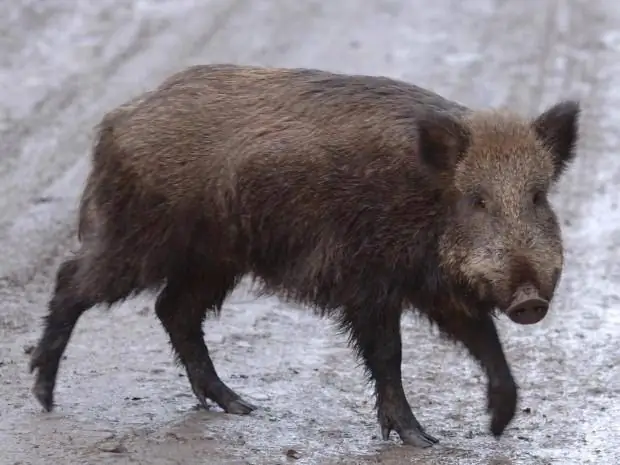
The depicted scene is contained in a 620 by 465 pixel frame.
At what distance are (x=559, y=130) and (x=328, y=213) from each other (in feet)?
3.31

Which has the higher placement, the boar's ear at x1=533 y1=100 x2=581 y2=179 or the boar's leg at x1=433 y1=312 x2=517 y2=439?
the boar's ear at x1=533 y1=100 x2=581 y2=179

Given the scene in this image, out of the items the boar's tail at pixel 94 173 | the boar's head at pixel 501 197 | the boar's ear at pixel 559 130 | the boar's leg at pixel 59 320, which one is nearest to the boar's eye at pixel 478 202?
the boar's head at pixel 501 197

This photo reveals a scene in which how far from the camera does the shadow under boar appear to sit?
18.7 feet

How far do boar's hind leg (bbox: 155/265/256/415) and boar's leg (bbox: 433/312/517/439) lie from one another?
3.73ft

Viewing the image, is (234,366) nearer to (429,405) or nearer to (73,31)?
(429,405)

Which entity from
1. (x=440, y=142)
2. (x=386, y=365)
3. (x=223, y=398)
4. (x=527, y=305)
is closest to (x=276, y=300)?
(x=223, y=398)

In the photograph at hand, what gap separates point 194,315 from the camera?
6.70 meters

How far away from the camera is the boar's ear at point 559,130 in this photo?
5.94 metres

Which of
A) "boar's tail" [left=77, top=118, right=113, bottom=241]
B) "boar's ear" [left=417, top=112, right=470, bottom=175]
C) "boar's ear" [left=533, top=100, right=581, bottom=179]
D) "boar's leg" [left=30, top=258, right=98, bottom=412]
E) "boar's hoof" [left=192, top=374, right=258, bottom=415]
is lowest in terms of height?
"boar's hoof" [left=192, top=374, right=258, bottom=415]

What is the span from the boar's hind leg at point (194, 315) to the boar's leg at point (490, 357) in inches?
44.8

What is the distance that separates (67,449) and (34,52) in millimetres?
8245

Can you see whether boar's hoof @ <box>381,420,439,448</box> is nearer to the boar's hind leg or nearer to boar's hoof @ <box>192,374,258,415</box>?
boar's hoof @ <box>192,374,258,415</box>

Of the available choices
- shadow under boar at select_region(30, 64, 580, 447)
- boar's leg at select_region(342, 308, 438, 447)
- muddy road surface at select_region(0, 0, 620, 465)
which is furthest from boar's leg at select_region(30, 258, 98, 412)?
boar's leg at select_region(342, 308, 438, 447)

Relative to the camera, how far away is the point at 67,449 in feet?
18.7
